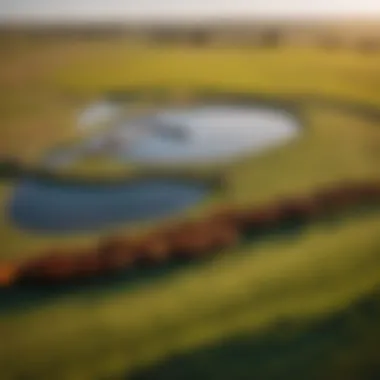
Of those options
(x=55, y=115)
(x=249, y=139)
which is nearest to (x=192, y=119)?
(x=249, y=139)

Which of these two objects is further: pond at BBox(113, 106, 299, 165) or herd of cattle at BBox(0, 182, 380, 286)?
pond at BBox(113, 106, 299, 165)

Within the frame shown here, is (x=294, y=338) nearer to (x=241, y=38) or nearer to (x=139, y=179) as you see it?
(x=139, y=179)

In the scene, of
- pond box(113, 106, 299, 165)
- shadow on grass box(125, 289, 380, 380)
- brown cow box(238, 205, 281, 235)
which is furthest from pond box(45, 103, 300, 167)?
shadow on grass box(125, 289, 380, 380)

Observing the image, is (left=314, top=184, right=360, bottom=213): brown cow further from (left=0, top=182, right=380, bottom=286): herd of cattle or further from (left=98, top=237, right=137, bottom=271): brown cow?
(left=98, top=237, right=137, bottom=271): brown cow

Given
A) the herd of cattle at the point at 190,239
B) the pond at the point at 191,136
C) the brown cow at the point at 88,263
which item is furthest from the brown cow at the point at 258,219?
the brown cow at the point at 88,263

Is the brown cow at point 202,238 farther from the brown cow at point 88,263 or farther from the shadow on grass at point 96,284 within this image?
the brown cow at point 88,263
